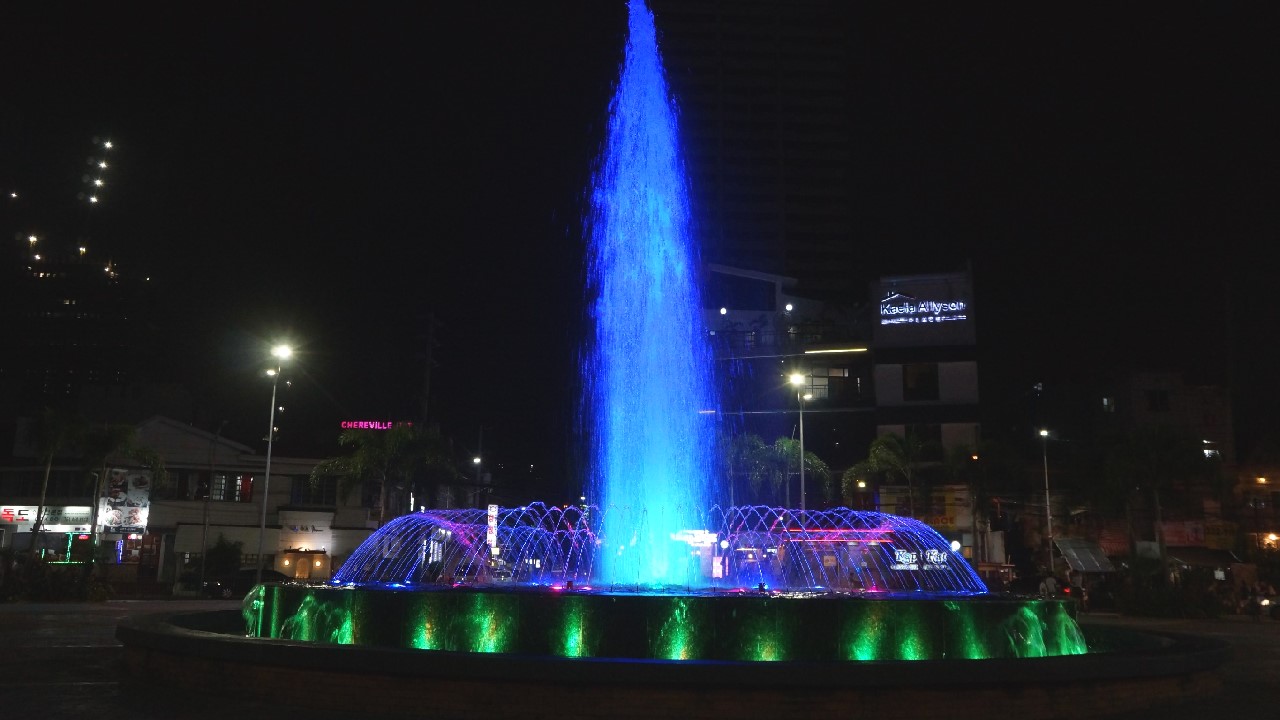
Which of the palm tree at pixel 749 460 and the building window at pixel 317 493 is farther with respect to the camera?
the building window at pixel 317 493

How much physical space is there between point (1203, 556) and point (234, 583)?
52084mm

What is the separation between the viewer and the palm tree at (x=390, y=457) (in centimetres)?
5434

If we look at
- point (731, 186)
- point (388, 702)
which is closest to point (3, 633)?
point (388, 702)

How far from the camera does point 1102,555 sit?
178 feet

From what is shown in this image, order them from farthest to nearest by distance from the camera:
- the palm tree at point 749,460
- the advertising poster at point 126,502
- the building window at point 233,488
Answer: the palm tree at point 749,460
the building window at point 233,488
the advertising poster at point 126,502

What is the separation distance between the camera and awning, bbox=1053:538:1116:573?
52.0 metres

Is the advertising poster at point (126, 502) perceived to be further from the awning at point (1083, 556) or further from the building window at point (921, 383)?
the awning at point (1083, 556)

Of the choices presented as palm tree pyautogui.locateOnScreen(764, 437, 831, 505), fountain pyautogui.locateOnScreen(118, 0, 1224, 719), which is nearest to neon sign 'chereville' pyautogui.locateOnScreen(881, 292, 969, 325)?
palm tree pyautogui.locateOnScreen(764, 437, 831, 505)

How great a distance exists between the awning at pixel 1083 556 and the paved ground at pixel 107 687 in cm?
2756

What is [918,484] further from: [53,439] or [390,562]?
[53,439]

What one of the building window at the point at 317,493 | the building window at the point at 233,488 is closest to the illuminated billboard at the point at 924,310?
the building window at the point at 317,493

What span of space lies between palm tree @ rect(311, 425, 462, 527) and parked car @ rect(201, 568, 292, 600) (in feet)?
29.3

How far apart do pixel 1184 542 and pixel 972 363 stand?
16.7 metres

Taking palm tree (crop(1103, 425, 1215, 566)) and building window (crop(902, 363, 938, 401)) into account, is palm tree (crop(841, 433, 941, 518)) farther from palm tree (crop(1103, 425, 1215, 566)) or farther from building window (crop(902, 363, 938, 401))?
palm tree (crop(1103, 425, 1215, 566))
